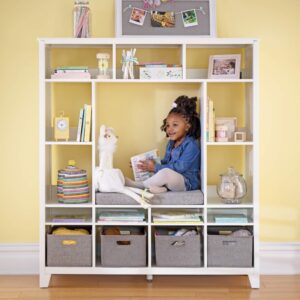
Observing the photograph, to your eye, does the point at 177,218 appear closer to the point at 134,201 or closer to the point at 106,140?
the point at 134,201

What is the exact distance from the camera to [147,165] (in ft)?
11.9

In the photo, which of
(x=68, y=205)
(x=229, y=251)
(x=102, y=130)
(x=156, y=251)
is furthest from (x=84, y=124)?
(x=229, y=251)

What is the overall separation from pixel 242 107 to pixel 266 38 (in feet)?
1.44

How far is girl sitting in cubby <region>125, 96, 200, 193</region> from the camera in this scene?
349 centimetres

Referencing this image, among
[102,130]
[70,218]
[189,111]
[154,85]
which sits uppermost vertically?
Answer: [154,85]

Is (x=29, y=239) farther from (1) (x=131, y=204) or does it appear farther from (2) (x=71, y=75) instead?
(2) (x=71, y=75)

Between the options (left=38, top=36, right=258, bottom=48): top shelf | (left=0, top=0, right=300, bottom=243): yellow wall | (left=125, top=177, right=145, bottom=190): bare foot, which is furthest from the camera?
(left=0, top=0, right=300, bottom=243): yellow wall

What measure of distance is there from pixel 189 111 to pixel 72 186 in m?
0.80

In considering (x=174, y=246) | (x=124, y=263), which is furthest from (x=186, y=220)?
(x=124, y=263)

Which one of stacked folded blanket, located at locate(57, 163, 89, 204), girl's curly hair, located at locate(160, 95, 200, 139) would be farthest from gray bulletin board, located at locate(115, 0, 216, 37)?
stacked folded blanket, located at locate(57, 163, 89, 204)

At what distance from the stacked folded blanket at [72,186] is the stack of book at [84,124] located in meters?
0.19

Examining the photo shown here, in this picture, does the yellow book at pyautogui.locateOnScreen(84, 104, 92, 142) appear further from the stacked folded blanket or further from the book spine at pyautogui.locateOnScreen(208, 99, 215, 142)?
the book spine at pyautogui.locateOnScreen(208, 99, 215, 142)

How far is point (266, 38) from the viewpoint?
372 cm

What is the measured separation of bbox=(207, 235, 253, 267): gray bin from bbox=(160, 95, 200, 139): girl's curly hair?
62 cm
